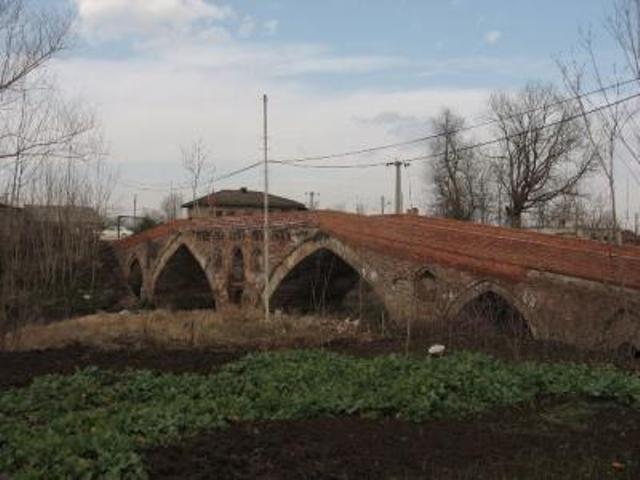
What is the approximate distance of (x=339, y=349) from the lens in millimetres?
15109

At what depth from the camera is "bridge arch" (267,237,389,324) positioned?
28.7 metres

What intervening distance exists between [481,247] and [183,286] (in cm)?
2742

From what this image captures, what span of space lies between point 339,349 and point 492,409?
6.96m

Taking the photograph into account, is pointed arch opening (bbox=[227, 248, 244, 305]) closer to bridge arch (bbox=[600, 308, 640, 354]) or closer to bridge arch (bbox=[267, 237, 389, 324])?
bridge arch (bbox=[267, 237, 389, 324])

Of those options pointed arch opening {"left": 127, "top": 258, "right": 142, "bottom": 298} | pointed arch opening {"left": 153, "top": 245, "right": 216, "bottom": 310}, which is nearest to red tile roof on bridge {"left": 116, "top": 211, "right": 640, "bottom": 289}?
pointed arch opening {"left": 153, "top": 245, "right": 216, "bottom": 310}

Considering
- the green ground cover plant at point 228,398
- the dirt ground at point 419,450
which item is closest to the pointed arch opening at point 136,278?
the green ground cover plant at point 228,398

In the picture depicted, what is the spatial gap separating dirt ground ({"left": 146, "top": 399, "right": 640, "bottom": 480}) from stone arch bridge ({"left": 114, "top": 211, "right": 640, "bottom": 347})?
7022 millimetres

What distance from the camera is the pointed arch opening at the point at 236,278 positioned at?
36406 mm

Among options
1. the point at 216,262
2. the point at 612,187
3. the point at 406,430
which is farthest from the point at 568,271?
the point at 216,262

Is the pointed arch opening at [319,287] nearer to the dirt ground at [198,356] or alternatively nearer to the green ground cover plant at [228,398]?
the dirt ground at [198,356]

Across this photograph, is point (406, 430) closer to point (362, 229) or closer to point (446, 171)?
point (362, 229)

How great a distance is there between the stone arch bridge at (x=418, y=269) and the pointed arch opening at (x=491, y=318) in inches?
2.2

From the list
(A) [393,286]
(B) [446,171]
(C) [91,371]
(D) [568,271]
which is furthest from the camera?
(B) [446,171]

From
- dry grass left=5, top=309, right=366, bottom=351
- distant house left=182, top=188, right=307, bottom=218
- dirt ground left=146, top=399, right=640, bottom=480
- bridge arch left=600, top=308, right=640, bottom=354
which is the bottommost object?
dry grass left=5, top=309, right=366, bottom=351
